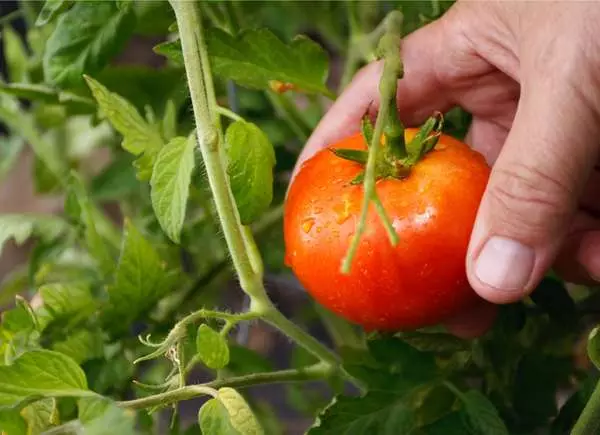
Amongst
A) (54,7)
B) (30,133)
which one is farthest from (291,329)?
(30,133)

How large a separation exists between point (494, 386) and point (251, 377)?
8.7 inches

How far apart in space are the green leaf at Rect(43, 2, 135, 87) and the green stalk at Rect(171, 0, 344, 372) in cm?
9

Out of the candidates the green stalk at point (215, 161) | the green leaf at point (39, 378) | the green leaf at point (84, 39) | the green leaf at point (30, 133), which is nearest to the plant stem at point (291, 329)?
the green stalk at point (215, 161)

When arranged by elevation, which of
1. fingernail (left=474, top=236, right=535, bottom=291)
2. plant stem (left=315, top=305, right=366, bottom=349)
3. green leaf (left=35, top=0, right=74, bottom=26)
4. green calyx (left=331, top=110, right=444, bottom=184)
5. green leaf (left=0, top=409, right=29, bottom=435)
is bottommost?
plant stem (left=315, top=305, right=366, bottom=349)

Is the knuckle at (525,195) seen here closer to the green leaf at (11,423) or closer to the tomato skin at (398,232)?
the tomato skin at (398,232)

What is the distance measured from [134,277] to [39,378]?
0.14 meters

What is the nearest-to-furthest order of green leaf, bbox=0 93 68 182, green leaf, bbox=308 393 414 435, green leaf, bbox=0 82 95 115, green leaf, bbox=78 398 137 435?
1. green leaf, bbox=78 398 137 435
2. green leaf, bbox=308 393 414 435
3. green leaf, bbox=0 82 95 115
4. green leaf, bbox=0 93 68 182

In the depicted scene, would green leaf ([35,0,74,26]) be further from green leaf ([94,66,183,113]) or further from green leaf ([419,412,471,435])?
green leaf ([419,412,471,435])

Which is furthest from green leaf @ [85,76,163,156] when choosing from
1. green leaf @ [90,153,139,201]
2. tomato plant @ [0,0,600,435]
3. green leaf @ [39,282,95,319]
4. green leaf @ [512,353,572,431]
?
green leaf @ [512,353,572,431]

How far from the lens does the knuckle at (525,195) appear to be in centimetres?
47

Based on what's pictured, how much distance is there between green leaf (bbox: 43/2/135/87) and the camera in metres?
0.59

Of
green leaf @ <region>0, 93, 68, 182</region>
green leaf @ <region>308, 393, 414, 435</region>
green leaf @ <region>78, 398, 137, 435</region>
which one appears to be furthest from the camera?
green leaf @ <region>0, 93, 68, 182</region>

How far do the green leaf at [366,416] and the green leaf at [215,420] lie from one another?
0.29 feet

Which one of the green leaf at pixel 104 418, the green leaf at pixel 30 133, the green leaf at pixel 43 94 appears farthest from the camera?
the green leaf at pixel 30 133
